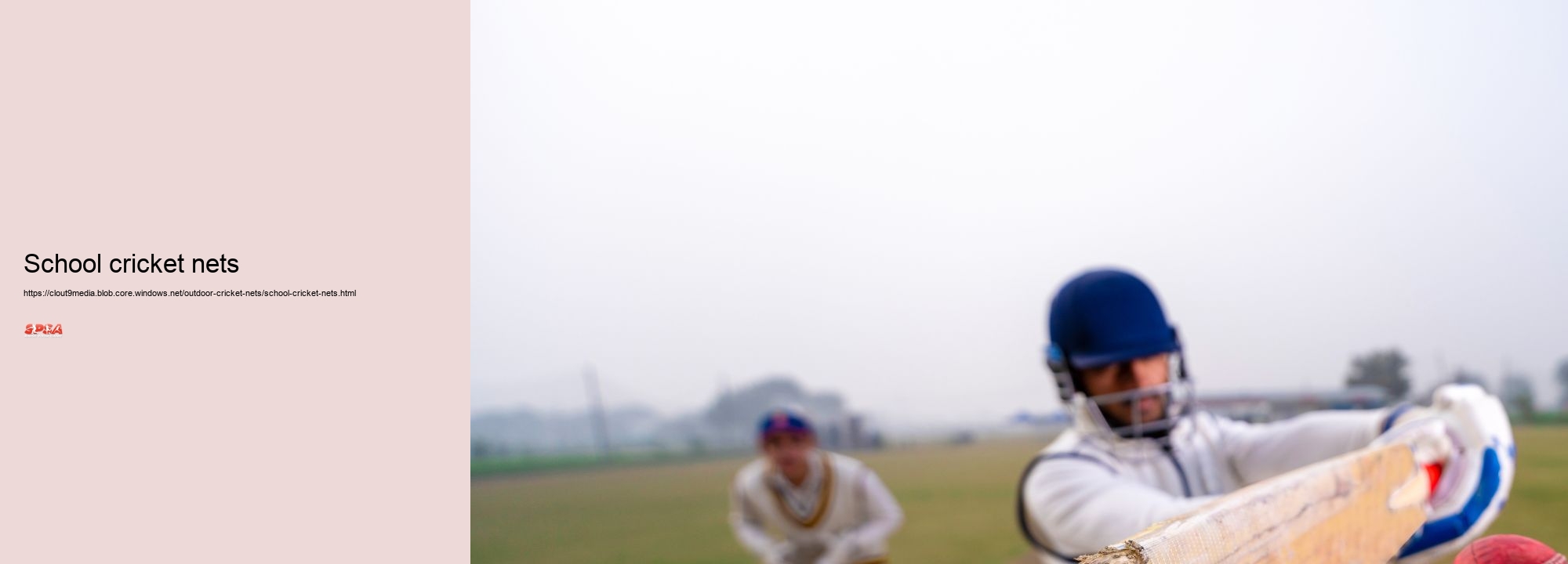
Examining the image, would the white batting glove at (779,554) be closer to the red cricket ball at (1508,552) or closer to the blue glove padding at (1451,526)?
the blue glove padding at (1451,526)

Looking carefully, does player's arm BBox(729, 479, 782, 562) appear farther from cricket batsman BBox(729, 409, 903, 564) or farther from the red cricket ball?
the red cricket ball

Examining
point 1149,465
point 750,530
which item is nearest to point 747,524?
point 750,530

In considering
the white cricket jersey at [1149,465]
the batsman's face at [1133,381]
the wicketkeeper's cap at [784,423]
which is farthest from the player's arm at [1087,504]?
the wicketkeeper's cap at [784,423]

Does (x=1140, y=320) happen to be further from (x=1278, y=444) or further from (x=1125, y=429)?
(x=1278, y=444)

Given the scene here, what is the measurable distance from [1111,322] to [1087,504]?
0.29m

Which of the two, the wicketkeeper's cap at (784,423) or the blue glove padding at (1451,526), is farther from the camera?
the wicketkeeper's cap at (784,423)

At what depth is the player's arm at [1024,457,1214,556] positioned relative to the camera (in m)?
1.03

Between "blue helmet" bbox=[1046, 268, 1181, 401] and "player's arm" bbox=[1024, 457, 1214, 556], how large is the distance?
6.4 inches

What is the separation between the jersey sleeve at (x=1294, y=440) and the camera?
1359 millimetres

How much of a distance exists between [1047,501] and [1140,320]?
11.2 inches

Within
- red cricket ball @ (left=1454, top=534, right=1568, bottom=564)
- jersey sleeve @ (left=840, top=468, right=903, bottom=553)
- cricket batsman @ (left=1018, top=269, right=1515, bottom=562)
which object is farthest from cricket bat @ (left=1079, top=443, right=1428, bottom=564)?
jersey sleeve @ (left=840, top=468, right=903, bottom=553)

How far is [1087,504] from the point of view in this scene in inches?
44.9

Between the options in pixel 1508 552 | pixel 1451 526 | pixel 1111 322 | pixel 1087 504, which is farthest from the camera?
pixel 1111 322

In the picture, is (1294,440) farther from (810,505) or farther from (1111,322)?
(810,505)
